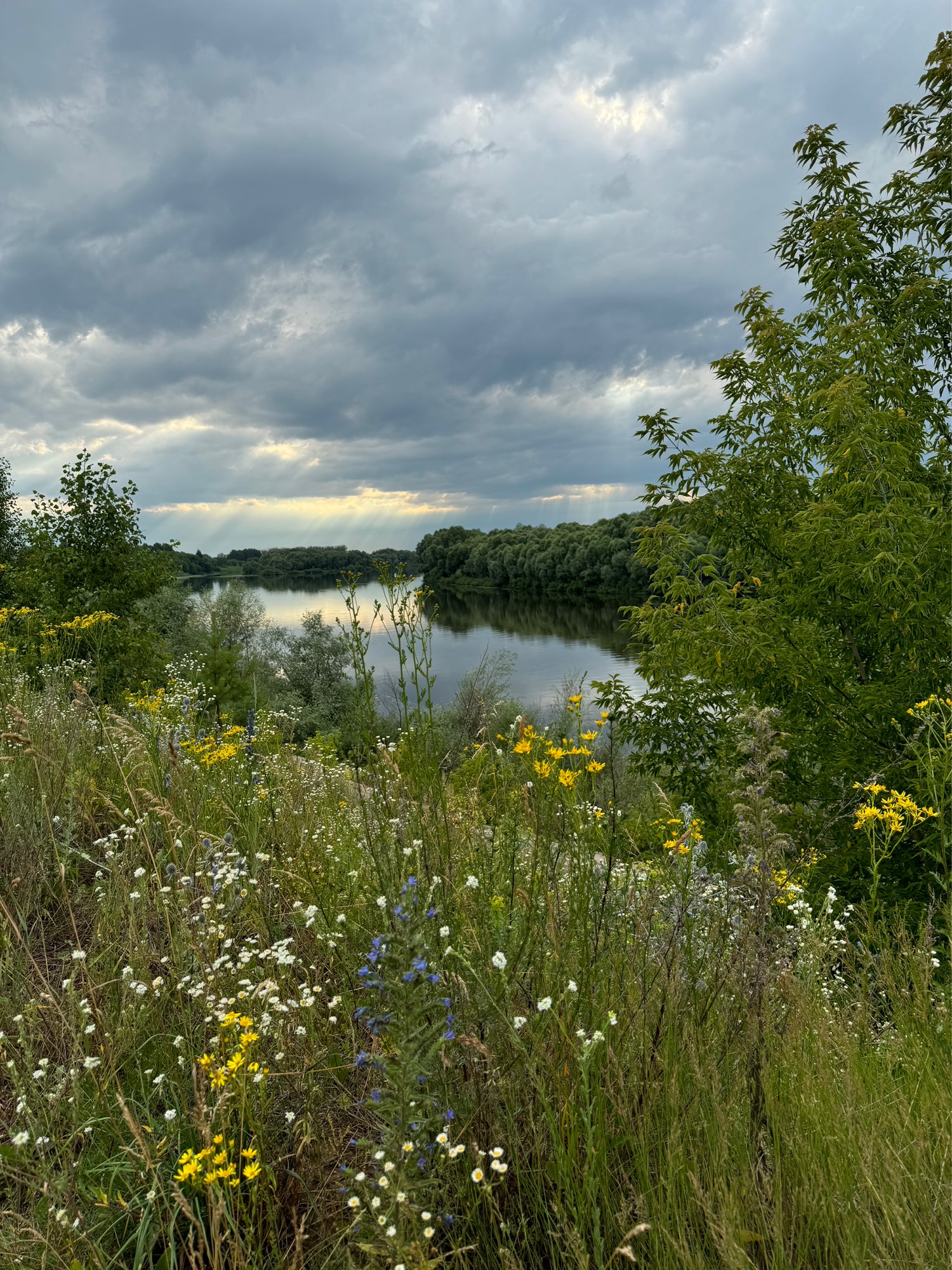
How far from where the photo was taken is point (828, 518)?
5.81 meters

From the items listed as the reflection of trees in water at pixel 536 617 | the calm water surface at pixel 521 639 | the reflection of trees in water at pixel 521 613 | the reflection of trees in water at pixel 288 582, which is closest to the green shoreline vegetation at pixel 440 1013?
the calm water surface at pixel 521 639

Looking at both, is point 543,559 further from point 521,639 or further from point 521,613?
point 521,639

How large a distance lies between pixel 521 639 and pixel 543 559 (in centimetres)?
2089

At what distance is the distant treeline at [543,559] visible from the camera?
182ft

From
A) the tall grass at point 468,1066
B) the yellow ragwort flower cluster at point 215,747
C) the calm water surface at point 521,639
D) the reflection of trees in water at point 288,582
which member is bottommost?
the calm water surface at point 521,639

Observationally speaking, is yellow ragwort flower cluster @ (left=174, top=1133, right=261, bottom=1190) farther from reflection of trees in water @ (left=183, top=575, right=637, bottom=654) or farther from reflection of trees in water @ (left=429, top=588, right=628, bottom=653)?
reflection of trees in water @ (left=429, top=588, right=628, bottom=653)

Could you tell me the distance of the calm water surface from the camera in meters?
35.2

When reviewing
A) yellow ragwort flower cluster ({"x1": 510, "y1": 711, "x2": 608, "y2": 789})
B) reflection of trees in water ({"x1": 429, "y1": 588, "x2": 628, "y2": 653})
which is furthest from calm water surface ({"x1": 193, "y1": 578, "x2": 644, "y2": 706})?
yellow ragwort flower cluster ({"x1": 510, "y1": 711, "x2": 608, "y2": 789})

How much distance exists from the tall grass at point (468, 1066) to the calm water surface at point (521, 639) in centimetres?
1968

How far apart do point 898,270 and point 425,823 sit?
32.0 feet

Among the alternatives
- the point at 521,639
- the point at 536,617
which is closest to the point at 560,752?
the point at 521,639

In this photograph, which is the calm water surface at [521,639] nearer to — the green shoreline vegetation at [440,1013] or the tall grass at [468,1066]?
the green shoreline vegetation at [440,1013]

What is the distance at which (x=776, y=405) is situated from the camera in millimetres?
7422

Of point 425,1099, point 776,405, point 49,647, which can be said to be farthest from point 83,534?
point 425,1099
